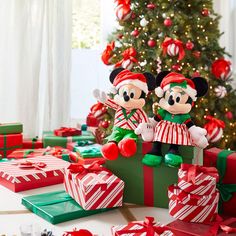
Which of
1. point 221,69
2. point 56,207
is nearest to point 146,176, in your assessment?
point 56,207

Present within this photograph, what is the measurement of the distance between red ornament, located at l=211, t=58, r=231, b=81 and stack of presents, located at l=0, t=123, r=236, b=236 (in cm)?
167

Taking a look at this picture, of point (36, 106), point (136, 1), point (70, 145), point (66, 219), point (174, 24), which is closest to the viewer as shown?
point (66, 219)

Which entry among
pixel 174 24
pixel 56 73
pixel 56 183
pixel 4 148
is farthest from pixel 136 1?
pixel 56 183

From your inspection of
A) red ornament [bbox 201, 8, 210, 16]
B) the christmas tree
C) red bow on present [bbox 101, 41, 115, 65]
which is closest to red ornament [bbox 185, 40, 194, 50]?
the christmas tree

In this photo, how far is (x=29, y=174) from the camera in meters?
1.18

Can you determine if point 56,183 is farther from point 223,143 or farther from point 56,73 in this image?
point 56,73

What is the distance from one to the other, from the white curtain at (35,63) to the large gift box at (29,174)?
176 cm

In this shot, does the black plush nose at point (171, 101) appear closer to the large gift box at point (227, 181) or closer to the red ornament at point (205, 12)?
the large gift box at point (227, 181)

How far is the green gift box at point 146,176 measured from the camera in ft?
3.21

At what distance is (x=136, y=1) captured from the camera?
2.68 m

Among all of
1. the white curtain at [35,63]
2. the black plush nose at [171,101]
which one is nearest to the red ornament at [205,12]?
the white curtain at [35,63]

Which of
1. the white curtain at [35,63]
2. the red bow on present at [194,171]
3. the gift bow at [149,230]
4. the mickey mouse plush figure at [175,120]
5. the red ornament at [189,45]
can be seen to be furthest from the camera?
the white curtain at [35,63]

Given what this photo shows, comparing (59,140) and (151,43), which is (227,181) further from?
(151,43)

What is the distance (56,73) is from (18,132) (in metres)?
1.13
